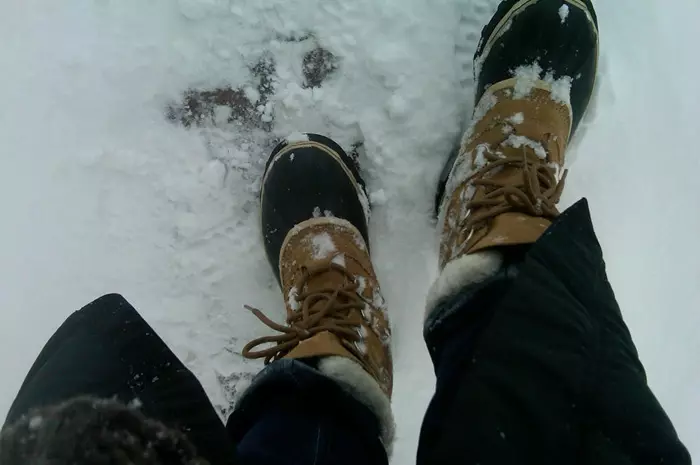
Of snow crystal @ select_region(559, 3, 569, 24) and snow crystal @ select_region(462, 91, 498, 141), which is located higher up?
snow crystal @ select_region(559, 3, 569, 24)

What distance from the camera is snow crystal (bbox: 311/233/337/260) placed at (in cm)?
86

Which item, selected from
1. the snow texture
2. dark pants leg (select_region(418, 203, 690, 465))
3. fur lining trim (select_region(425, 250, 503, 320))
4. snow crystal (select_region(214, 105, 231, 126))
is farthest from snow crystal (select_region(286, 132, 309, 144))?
dark pants leg (select_region(418, 203, 690, 465))

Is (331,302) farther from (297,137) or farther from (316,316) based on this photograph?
(297,137)

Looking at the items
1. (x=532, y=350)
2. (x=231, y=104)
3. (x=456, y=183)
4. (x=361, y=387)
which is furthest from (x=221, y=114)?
(x=532, y=350)

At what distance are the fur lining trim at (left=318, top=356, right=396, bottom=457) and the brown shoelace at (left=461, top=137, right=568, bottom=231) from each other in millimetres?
231

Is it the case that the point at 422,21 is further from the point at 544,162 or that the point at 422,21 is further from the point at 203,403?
the point at 203,403

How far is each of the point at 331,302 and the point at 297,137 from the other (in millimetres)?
261

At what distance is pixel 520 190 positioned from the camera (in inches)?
29.6

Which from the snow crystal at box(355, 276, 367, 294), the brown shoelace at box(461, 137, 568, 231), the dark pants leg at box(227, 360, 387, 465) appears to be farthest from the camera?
the snow crystal at box(355, 276, 367, 294)

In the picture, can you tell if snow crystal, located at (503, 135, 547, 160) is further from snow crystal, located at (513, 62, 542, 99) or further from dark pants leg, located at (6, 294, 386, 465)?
dark pants leg, located at (6, 294, 386, 465)

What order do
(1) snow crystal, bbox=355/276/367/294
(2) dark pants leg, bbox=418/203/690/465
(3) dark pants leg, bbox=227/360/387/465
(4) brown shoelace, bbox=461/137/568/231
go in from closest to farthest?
(2) dark pants leg, bbox=418/203/690/465
(3) dark pants leg, bbox=227/360/387/465
(4) brown shoelace, bbox=461/137/568/231
(1) snow crystal, bbox=355/276/367/294

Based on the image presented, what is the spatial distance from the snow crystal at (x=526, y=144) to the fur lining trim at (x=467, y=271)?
22cm

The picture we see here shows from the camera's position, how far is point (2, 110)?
0.91m

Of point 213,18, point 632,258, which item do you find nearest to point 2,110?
point 213,18
